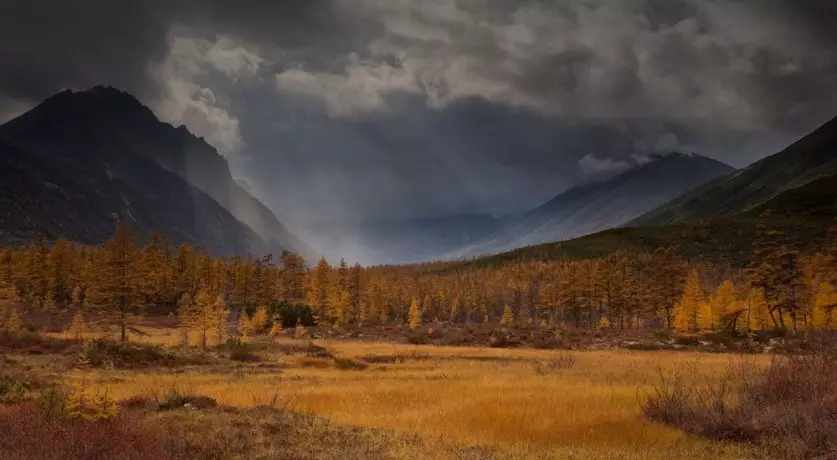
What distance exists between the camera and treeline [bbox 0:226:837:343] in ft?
215

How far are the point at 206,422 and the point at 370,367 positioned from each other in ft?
76.1

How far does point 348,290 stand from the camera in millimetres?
129250

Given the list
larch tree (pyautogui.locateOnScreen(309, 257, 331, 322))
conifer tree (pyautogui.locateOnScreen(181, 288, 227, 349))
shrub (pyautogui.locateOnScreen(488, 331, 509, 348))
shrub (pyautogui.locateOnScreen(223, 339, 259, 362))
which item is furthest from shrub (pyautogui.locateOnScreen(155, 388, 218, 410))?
larch tree (pyautogui.locateOnScreen(309, 257, 331, 322))

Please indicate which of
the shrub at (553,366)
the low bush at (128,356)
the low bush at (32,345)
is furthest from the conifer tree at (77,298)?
the shrub at (553,366)

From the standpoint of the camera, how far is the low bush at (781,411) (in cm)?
1267

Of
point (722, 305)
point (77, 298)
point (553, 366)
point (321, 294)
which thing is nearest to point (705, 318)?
point (722, 305)

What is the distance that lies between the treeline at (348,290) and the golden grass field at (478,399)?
1415 inches

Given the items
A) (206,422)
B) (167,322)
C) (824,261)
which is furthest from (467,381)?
(167,322)

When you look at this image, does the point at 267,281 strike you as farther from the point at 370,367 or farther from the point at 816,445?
the point at 816,445

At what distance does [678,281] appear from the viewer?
105 m

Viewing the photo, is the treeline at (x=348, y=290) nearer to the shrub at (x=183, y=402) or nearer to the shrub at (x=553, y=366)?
the shrub at (x=553, y=366)

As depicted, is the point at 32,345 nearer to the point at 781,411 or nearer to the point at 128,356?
the point at 128,356

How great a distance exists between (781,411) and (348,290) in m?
118

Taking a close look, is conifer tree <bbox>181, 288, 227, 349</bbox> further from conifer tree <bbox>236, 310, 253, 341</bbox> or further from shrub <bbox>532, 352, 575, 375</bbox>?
shrub <bbox>532, 352, 575, 375</bbox>
